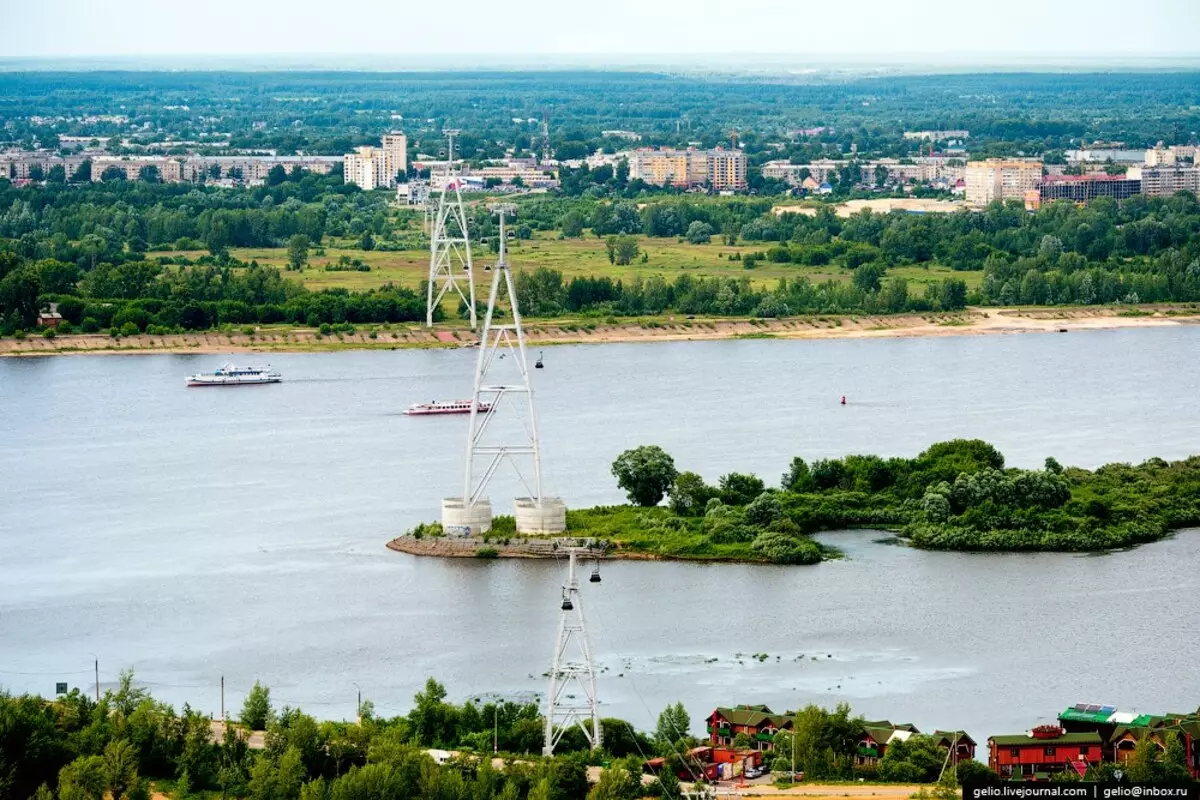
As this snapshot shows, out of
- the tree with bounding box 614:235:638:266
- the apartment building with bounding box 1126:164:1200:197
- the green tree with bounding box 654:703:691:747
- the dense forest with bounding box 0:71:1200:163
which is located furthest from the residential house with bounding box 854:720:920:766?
the dense forest with bounding box 0:71:1200:163

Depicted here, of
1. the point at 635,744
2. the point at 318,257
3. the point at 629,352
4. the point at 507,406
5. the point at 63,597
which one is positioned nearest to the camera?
the point at 635,744

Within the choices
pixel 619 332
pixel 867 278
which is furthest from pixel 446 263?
pixel 867 278

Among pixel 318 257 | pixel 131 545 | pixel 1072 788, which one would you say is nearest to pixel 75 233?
pixel 318 257

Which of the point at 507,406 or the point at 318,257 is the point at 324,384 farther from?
the point at 318,257

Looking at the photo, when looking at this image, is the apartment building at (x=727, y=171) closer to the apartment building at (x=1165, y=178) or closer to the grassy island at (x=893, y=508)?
the apartment building at (x=1165, y=178)

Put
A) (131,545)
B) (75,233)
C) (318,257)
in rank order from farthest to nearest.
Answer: (75,233), (318,257), (131,545)

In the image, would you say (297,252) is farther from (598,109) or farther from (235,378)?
(598,109)
